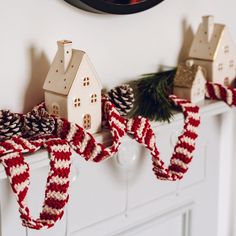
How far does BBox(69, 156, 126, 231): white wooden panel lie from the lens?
0.98 metres

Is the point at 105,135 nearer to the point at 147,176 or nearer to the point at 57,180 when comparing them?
the point at 57,180

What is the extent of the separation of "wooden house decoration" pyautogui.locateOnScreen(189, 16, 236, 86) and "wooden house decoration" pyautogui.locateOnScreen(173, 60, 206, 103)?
0.14 ft

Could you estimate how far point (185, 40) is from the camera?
1.13 m

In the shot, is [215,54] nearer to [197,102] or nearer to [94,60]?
[197,102]

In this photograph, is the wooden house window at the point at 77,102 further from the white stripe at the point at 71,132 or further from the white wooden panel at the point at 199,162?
the white wooden panel at the point at 199,162

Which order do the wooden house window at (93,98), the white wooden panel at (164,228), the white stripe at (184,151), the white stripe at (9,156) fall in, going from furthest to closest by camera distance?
the white wooden panel at (164,228) → the white stripe at (184,151) → the wooden house window at (93,98) → the white stripe at (9,156)

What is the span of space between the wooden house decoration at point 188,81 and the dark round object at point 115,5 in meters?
0.13

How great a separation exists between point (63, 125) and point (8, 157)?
0.33 feet

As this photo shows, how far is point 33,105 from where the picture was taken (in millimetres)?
920

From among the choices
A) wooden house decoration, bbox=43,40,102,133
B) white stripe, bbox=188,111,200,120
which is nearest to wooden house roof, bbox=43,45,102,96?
wooden house decoration, bbox=43,40,102,133

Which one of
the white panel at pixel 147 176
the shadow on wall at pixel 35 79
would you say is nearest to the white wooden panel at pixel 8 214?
the shadow on wall at pixel 35 79

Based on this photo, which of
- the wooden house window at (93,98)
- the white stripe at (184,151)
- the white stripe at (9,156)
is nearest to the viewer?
the white stripe at (9,156)

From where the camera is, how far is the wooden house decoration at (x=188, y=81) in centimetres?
104

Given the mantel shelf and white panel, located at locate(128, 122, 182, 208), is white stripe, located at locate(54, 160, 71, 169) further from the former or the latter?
white panel, located at locate(128, 122, 182, 208)
